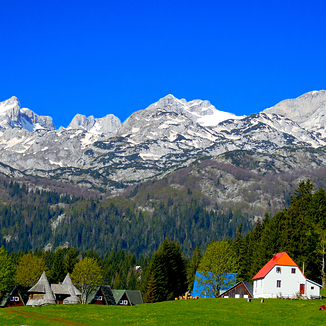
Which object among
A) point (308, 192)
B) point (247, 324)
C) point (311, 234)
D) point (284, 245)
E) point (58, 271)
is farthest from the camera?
point (58, 271)

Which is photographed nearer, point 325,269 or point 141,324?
point 141,324

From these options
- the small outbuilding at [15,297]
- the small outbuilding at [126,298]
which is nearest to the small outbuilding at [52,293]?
the small outbuilding at [15,297]

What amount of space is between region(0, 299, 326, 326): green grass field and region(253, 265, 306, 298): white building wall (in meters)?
16.3

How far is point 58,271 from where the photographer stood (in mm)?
138125

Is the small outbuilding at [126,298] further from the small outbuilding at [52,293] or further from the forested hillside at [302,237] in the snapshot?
the forested hillside at [302,237]

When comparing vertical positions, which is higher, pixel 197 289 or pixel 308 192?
pixel 308 192

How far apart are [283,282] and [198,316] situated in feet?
104

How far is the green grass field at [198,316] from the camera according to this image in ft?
185

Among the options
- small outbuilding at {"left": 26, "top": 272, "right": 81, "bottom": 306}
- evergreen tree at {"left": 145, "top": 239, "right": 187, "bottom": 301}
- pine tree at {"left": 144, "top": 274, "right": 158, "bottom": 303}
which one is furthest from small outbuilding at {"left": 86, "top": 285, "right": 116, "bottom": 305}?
evergreen tree at {"left": 145, "top": 239, "right": 187, "bottom": 301}

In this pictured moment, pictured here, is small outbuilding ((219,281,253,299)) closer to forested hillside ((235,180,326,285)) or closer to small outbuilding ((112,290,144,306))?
forested hillside ((235,180,326,285))

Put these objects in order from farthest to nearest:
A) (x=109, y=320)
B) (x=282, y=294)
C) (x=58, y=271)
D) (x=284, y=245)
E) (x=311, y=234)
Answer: (x=58, y=271), (x=284, y=245), (x=311, y=234), (x=282, y=294), (x=109, y=320)

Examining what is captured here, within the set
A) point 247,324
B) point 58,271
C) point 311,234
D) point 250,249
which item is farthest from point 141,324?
point 58,271

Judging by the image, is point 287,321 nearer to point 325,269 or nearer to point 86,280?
point 325,269

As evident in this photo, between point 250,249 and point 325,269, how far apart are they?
31.1 m
